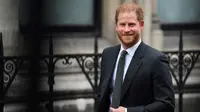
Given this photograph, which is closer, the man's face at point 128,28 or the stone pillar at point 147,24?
the man's face at point 128,28

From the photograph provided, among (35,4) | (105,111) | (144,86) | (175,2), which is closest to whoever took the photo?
(35,4)

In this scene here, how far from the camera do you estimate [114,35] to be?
365 cm

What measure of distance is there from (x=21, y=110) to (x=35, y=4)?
178mm

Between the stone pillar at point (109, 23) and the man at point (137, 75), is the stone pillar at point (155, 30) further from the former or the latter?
the man at point (137, 75)

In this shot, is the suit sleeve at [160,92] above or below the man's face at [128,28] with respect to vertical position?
below

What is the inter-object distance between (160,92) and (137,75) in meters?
0.09

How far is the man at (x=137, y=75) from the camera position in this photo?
1242mm

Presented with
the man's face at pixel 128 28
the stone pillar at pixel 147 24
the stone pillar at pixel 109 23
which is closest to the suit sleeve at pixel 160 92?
the man's face at pixel 128 28

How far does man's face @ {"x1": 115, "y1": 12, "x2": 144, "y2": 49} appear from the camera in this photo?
1211mm

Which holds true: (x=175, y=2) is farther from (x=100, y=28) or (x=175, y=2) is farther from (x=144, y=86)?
(x=144, y=86)

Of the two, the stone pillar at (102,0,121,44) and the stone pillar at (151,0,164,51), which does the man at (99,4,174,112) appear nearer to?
the stone pillar at (102,0,121,44)

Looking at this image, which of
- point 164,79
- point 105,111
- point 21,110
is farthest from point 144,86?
point 21,110

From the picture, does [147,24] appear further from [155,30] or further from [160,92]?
[160,92]

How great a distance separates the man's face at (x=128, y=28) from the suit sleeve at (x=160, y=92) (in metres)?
0.13
